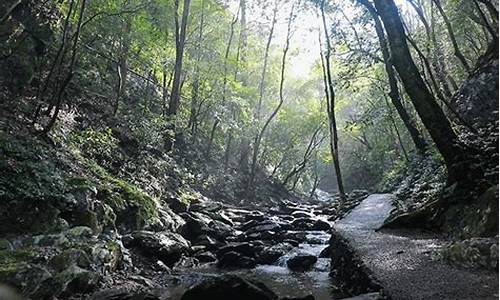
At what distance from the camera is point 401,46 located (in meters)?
7.98

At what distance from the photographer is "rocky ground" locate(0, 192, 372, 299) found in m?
6.38

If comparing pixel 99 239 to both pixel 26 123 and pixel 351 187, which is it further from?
pixel 351 187

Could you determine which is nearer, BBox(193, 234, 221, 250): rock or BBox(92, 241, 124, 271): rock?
BBox(92, 241, 124, 271): rock

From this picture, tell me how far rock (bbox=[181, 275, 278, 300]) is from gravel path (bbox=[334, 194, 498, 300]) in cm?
173

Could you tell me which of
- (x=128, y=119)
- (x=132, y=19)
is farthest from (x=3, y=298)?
(x=132, y=19)

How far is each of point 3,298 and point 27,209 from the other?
10.6ft

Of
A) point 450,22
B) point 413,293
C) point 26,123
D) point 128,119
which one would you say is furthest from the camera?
point 450,22

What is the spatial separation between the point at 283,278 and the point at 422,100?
447cm

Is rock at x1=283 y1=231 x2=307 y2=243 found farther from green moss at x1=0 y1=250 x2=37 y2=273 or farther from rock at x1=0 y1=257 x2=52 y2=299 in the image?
rock at x1=0 y1=257 x2=52 y2=299

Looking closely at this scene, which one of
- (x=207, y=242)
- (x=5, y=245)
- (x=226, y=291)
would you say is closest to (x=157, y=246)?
(x=207, y=242)

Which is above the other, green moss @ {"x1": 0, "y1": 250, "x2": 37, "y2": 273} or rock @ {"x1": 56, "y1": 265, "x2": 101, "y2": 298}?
green moss @ {"x1": 0, "y1": 250, "x2": 37, "y2": 273}

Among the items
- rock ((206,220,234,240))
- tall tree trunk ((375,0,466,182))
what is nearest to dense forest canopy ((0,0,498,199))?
tall tree trunk ((375,0,466,182))

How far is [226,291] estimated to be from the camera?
21.0 ft

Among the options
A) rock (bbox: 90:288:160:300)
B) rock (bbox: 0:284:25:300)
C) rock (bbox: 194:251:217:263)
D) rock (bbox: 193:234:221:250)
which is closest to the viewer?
rock (bbox: 0:284:25:300)
